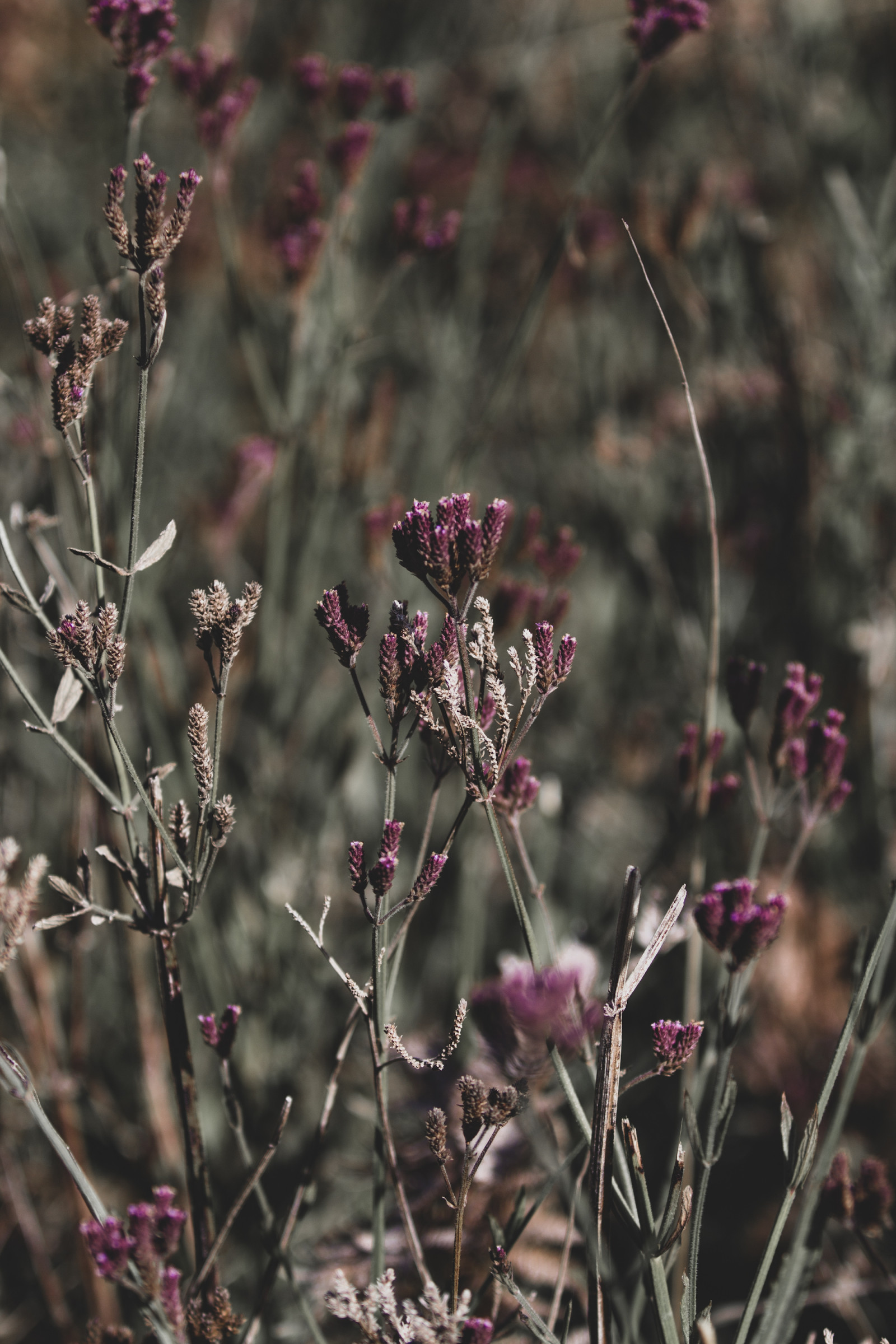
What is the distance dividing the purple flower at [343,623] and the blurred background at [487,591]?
1.07 feet

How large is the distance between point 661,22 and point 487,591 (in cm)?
62

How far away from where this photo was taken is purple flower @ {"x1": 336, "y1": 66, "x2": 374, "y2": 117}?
118 cm

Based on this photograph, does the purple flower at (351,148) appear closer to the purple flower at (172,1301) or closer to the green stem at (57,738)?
the green stem at (57,738)

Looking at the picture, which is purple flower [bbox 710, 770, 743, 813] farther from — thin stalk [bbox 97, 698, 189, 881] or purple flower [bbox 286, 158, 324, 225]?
purple flower [bbox 286, 158, 324, 225]

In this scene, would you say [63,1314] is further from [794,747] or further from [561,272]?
[561,272]

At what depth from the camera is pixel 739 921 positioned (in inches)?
26.1

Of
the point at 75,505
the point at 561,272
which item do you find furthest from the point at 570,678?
the point at 75,505

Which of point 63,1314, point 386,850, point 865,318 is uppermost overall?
Answer: point 865,318

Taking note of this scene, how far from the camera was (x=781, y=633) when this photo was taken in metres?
1.57

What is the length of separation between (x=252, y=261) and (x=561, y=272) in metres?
1.75

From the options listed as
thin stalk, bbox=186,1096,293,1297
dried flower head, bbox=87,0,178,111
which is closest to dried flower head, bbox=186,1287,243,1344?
thin stalk, bbox=186,1096,293,1297

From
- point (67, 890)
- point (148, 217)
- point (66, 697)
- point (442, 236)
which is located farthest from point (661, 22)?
A: point (67, 890)

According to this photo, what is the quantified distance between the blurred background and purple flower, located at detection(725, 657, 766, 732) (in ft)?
0.46

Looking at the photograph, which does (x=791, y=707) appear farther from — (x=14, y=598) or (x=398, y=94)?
(x=398, y=94)
